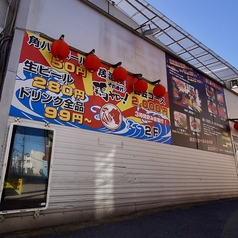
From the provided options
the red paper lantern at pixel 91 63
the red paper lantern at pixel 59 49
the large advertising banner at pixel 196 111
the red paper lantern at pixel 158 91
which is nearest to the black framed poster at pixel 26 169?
the red paper lantern at pixel 59 49

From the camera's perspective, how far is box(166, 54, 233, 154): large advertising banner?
6504mm

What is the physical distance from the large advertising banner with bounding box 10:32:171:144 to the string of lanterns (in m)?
0.19

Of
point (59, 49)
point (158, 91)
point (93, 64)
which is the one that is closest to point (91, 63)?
point (93, 64)

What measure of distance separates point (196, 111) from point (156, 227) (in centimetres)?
506

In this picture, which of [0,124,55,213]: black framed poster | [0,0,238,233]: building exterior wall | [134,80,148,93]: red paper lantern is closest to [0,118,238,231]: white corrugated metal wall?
[0,0,238,233]: building exterior wall

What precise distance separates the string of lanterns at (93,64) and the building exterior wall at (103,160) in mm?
534

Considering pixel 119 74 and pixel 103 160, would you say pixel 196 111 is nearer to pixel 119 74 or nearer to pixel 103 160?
pixel 119 74

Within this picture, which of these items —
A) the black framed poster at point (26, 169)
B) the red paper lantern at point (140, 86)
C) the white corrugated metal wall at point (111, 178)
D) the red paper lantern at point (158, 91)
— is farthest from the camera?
the red paper lantern at point (158, 91)

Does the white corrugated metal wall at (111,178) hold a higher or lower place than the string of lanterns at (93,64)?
lower

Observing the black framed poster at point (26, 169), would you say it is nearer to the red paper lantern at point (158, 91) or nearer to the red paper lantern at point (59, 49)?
the red paper lantern at point (59, 49)

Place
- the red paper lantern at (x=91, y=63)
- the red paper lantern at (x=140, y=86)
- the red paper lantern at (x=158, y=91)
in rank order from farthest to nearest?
the red paper lantern at (x=158, y=91) < the red paper lantern at (x=140, y=86) < the red paper lantern at (x=91, y=63)

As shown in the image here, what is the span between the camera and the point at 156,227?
352 cm

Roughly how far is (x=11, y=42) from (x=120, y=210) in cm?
432

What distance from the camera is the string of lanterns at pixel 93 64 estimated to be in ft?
13.2
